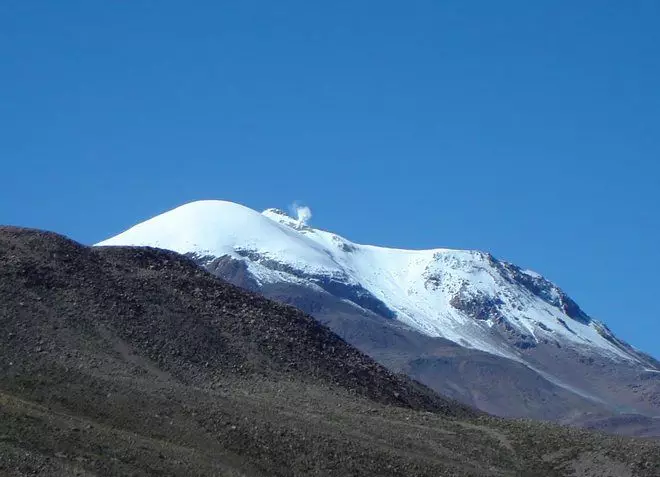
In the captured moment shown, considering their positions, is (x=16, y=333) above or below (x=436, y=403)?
below

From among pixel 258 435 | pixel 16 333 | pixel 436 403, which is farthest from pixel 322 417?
pixel 436 403

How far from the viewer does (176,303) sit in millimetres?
→ 65000

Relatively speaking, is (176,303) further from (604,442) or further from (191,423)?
(604,442)

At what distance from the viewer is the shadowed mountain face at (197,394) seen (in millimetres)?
43906

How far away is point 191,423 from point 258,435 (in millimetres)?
2656

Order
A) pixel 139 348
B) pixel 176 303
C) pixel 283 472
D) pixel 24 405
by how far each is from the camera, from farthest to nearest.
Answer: pixel 176 303 → pixel 139 348 → pixel 283 472 → pixel 24 405

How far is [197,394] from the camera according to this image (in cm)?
5238

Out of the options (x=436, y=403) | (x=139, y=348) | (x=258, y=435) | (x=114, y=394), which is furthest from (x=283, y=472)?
(x=436, y=403)

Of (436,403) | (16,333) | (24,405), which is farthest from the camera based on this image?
(436,403)

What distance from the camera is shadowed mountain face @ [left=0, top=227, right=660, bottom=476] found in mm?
43906

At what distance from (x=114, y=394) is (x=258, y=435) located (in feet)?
19.1

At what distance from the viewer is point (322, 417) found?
54.9 metres

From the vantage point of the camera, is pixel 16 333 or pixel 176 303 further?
pixel 176 303

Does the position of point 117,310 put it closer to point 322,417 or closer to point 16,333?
point 16,333
